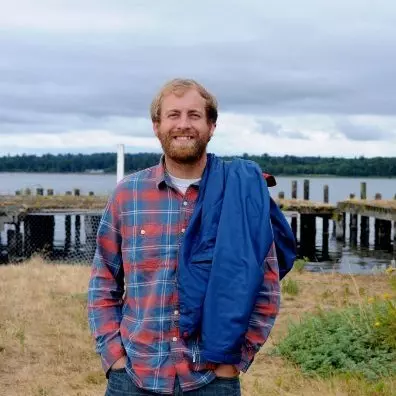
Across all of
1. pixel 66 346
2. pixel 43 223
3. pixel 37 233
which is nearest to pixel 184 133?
pixel 66 346

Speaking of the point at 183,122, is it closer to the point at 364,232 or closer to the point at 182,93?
the point at 182,93

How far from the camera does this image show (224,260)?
2.70 metres

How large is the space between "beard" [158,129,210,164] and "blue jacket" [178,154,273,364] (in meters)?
0.11

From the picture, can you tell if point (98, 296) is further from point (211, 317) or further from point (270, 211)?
point (270, 211)

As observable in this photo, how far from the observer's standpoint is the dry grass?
6.20 metres

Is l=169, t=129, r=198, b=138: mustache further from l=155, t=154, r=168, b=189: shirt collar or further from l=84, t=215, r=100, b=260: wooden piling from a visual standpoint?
l=84, t=215, r=100, b=260: wooden piling

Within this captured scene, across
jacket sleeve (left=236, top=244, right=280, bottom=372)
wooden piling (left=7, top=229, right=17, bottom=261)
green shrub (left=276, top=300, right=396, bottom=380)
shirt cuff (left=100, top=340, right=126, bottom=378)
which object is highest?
jacket sleeve (left=236, top=244, right=280, bottom=372)

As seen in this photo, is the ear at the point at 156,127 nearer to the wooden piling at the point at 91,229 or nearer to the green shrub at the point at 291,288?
the green shrub at the point at 291,288

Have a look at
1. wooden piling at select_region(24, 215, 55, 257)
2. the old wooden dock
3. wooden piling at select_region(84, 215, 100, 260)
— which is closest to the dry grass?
wooden piling at select_region(84, 215, 100, 260)

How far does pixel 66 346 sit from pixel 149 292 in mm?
5296

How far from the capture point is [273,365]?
7156 millimetres

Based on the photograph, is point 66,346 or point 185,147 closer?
point 185,147

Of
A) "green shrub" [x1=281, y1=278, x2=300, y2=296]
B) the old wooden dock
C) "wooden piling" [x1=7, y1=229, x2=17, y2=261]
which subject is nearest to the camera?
"green shrub" [x1=281, y1=278, x2=300, y2=296]

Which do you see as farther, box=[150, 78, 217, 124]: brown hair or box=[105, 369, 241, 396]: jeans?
box=[150, 78, 217, 124]: brown hair
